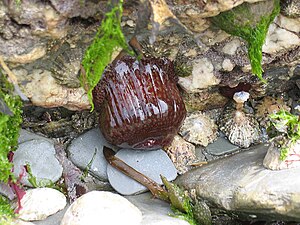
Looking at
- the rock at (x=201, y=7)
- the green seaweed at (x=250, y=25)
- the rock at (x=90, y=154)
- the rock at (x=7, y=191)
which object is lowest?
the rock at (x=7, y=191)

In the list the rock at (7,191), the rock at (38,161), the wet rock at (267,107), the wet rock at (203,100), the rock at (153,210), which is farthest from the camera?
the wet rock at (267,107)

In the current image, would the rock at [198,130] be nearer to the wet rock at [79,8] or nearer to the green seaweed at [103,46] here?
the green seaweed at [103,46]

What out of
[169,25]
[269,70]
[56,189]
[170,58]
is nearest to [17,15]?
[169,25]

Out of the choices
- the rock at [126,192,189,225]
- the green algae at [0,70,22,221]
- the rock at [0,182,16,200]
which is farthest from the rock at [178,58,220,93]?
the rock at [0,182,16,200]

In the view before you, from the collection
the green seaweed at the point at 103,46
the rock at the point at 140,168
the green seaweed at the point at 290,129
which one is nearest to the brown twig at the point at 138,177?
the rock at the point at 140,168

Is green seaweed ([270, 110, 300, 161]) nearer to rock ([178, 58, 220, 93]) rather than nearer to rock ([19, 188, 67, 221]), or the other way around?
rock ([178, 58, 220, 93])

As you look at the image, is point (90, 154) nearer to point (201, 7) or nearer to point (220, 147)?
point (220, 147)
